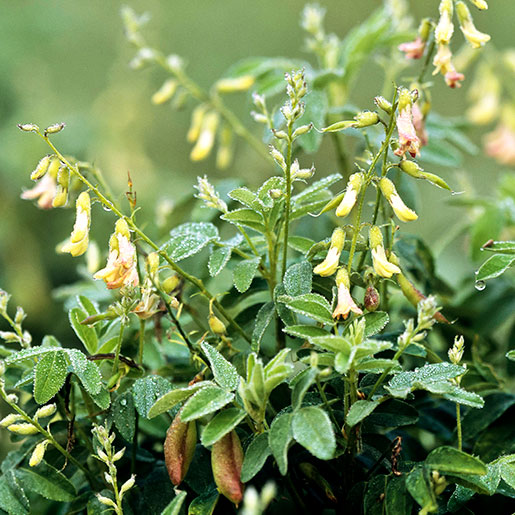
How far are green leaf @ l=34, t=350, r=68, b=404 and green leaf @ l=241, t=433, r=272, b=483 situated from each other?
6.7 inches

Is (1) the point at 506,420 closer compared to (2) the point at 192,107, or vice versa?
(1) the point at 506,420

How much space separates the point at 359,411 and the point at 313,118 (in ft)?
1.48

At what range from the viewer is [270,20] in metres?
2.96

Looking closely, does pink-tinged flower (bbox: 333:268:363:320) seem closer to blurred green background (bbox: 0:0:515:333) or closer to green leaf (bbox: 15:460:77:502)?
green leaf (bbox: 15:460:77:502)

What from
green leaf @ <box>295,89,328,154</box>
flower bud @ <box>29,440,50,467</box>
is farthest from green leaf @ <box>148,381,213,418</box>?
green leaf @ <box>295,89,328,154</box>

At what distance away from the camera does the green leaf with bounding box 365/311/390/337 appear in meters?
0.57

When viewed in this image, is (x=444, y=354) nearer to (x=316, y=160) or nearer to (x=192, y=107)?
(x=316, y=160)

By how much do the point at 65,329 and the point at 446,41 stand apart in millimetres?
871

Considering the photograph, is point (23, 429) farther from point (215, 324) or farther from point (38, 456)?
point (215, 324)

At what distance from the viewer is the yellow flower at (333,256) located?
58 cm

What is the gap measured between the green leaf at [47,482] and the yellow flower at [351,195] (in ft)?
1.09

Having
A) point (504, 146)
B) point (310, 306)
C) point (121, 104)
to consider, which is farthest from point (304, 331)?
point (121, 104)

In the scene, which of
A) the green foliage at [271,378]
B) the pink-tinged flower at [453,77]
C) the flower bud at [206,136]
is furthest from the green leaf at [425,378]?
the flower bud at [206,136]

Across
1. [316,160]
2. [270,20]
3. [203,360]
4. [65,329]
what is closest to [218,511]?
[203,360]
